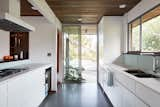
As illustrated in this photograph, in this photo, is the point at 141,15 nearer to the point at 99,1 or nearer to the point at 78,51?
the point at 99,1

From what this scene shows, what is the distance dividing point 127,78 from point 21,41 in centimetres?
458

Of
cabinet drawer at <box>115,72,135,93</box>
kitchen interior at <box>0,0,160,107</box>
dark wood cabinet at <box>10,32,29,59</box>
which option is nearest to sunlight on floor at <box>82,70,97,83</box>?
kitchen interior at <box>0,0,160,107</box>

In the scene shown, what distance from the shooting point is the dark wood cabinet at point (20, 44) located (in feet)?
22.2

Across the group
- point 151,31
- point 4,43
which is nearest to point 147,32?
point 151,31

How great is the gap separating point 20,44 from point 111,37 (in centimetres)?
298

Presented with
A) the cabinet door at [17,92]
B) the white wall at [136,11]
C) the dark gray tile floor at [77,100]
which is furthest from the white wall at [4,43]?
the white wall at [136,11]

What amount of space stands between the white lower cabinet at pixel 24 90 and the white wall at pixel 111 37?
2774 mm

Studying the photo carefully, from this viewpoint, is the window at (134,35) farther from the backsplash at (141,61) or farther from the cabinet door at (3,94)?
the cabinet door at (3,94)

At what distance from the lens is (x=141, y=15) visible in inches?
189

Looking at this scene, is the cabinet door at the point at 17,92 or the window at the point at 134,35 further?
the window at the point at 134,35

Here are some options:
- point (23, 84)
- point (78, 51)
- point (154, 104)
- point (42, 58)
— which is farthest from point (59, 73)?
point (154, 104)

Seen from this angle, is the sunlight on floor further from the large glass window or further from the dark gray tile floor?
the large glass window

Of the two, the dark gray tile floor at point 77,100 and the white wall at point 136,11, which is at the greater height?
the white wall at point 136,11

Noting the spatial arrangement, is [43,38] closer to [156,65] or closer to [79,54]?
[79,54]
